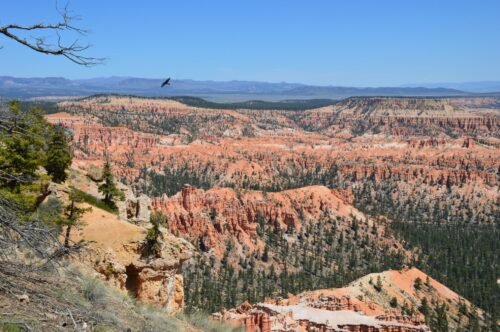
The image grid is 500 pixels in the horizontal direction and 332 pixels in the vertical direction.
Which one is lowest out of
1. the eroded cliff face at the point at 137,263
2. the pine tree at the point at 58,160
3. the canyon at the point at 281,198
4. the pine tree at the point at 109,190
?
the canyon at the point at 281,198

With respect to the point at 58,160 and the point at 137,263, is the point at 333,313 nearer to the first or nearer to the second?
the point at 137,263

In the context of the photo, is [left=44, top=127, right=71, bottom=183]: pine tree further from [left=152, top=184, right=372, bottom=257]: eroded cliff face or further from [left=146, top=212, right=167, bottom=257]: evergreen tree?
[left=152, top=184, right=372, bottom=257]: eroded cliff face

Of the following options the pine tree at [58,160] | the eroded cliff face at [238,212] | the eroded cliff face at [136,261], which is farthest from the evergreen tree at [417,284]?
the pine tree at [58,160]

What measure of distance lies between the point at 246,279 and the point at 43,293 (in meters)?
52.7

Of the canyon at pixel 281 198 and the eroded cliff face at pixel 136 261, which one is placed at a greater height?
the eroded cliff face at pixel 136 261

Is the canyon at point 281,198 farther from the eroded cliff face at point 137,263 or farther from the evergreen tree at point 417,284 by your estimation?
the evergreen tree at point 417,284

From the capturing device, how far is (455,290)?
6594 centimetres

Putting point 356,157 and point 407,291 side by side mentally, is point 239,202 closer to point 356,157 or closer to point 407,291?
point 407,291

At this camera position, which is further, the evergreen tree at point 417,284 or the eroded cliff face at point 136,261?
the evergreen tree at point 417,284

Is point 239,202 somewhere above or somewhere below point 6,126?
below

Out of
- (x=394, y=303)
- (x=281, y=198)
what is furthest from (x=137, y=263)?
(x=281, y=198)

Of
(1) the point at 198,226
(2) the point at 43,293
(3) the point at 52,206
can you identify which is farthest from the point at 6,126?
(1) the point at 198,226

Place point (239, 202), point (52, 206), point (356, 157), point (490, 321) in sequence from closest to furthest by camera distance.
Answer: point (52, 206)
point (490, 321)
point (239, 202)
point (356, 157)

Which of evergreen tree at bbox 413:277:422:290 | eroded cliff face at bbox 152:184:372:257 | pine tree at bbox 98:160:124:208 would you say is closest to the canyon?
eroded cliff face at bbox 152:184:372:257
